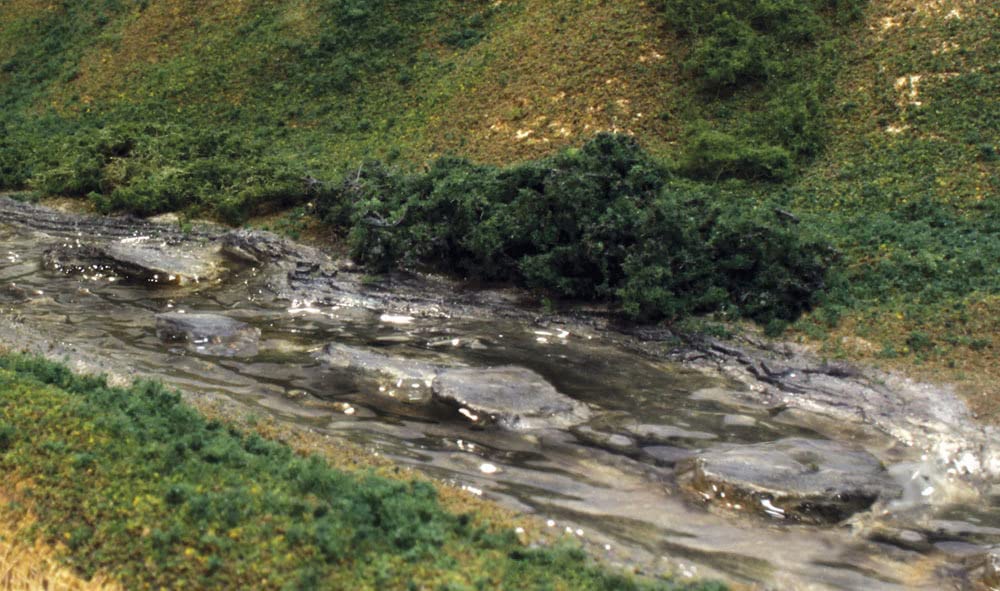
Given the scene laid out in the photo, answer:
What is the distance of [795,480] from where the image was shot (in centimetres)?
828

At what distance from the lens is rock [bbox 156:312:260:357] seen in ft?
38.4

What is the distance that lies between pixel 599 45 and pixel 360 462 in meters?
13.9

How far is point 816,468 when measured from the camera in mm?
8539

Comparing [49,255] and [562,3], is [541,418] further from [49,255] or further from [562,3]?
[562,3]

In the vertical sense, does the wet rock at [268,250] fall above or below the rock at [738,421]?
below

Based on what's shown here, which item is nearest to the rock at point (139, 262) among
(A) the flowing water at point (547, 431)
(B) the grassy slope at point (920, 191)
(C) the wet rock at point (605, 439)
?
(A) the flowing water at point (547, 431)

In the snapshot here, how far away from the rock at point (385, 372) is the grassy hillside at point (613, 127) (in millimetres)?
2891

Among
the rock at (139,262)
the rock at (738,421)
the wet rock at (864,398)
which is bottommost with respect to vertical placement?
the rock at (139,262)

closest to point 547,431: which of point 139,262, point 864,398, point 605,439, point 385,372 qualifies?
point 605,439

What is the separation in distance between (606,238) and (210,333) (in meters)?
5.15

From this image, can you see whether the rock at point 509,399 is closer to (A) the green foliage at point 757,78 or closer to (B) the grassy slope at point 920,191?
(B) the grassy slope at point 920,191

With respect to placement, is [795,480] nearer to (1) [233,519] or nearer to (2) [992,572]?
(2) [992,572]

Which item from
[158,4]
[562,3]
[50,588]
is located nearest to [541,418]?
[50,588]

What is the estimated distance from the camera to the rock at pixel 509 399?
9.63 m
